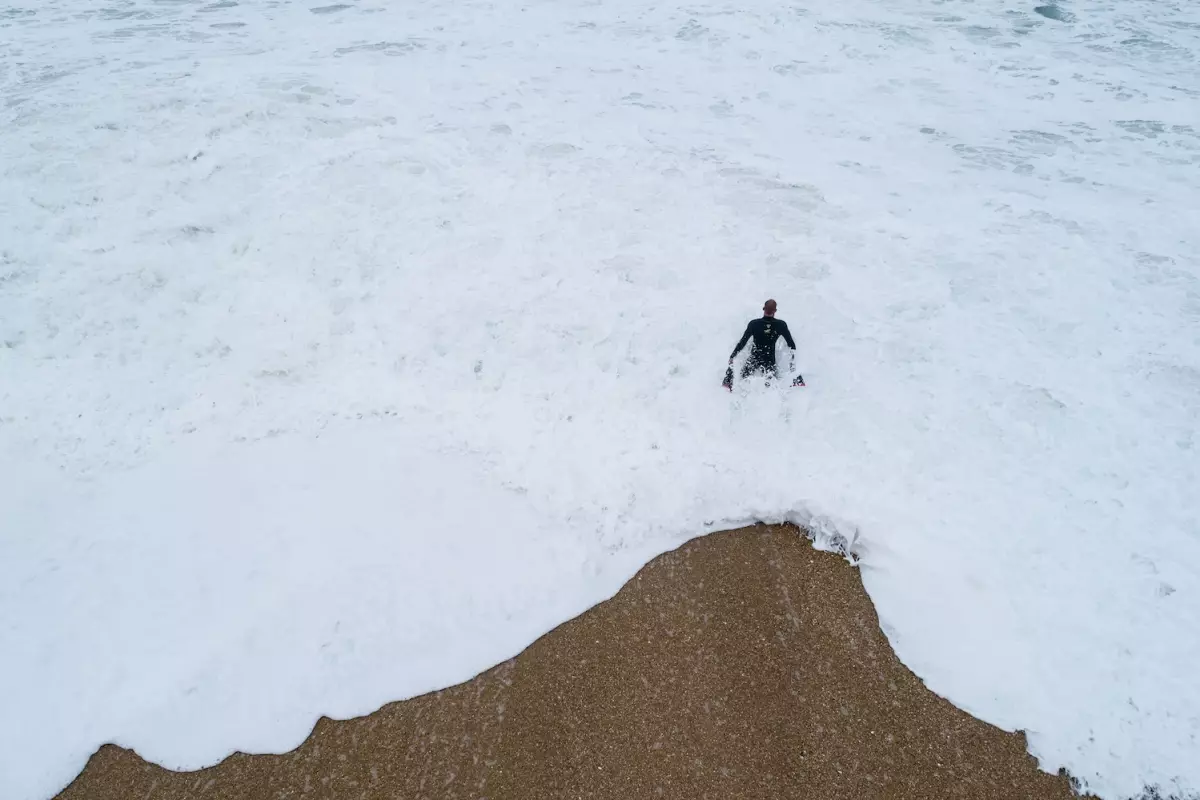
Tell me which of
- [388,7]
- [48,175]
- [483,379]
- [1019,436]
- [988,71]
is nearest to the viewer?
[1019,436]

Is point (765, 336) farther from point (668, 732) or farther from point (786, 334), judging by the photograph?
point (668, 732)

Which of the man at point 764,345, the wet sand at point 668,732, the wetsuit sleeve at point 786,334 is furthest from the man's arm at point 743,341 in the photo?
the wet sand at point 668,732

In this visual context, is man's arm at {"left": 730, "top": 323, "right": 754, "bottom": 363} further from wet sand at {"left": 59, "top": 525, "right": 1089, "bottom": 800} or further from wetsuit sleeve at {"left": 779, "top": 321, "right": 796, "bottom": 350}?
wet sand at {"left": 59, "top": 525, "right": 1089, "bottom": 800}

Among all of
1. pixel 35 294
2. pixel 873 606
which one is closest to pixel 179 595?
pixel 35 294

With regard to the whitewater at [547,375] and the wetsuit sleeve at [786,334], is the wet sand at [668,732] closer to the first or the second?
the whitewater at [547,375]

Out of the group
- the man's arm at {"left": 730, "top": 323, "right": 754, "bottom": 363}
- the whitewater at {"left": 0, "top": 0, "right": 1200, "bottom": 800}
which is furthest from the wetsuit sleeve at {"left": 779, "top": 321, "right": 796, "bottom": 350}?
the whitewater at {"left": 0, "top": 0, "right": 1200, "bottom": 800}

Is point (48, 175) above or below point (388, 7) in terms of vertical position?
below

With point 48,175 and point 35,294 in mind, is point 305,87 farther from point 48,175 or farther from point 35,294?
point 35,294
